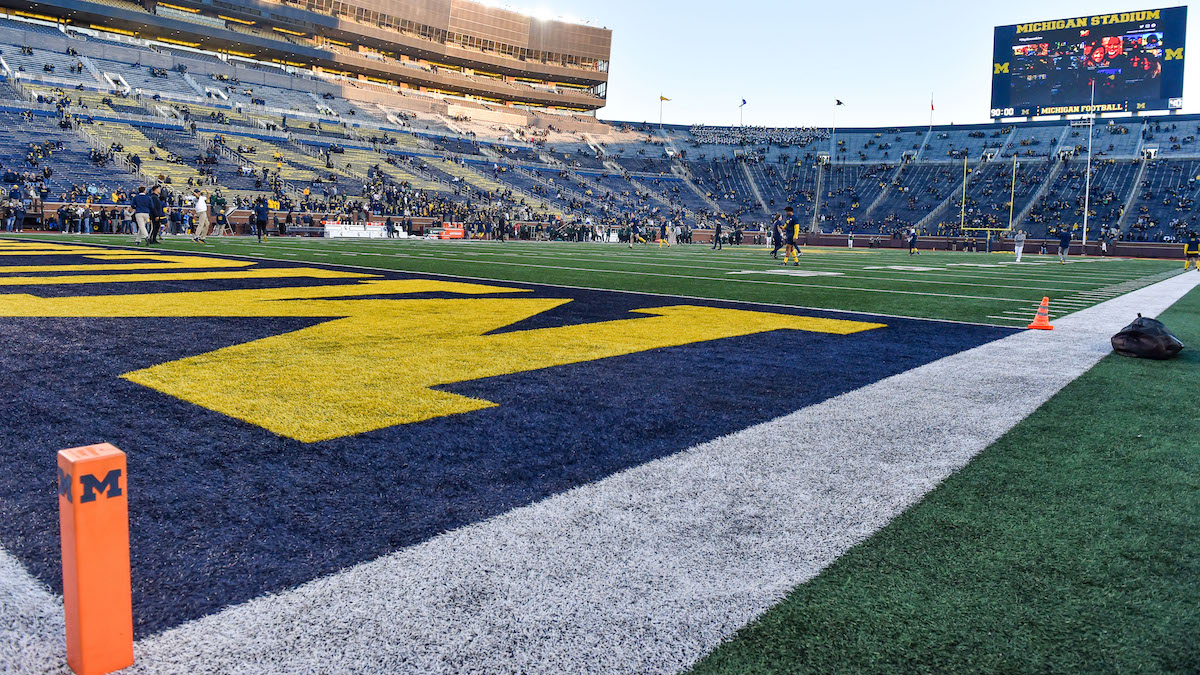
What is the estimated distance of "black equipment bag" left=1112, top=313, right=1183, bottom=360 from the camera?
6133 mm

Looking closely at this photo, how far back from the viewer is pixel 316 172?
4778 cm

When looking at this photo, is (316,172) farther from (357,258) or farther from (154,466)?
(154,466)

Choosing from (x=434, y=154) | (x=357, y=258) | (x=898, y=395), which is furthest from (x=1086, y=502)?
(x=434, y=154)

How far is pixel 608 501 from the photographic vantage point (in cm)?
288

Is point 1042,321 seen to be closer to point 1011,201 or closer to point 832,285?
point 832,285

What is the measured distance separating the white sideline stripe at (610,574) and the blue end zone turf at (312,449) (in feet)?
0.44

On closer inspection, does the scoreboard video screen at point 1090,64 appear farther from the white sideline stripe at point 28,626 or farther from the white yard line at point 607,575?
the white sideline stripe at point 28,626

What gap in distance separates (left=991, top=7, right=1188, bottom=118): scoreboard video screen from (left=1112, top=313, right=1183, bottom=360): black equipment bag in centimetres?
6023

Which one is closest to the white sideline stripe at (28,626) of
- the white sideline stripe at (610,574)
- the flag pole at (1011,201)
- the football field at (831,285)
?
the white sideline stripe at (610,574)

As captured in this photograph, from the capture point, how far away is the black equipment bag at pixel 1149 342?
6133 mm

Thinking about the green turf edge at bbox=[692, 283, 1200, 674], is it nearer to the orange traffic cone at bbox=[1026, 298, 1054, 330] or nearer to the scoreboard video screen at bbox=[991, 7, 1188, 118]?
the orange traffic cone at bbox=[1026, 298, 1054, 330]

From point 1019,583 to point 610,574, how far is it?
3.65 feet

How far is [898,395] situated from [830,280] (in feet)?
35.9

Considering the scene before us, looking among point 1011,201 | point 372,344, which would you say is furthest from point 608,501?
Answer: point 1011,201
